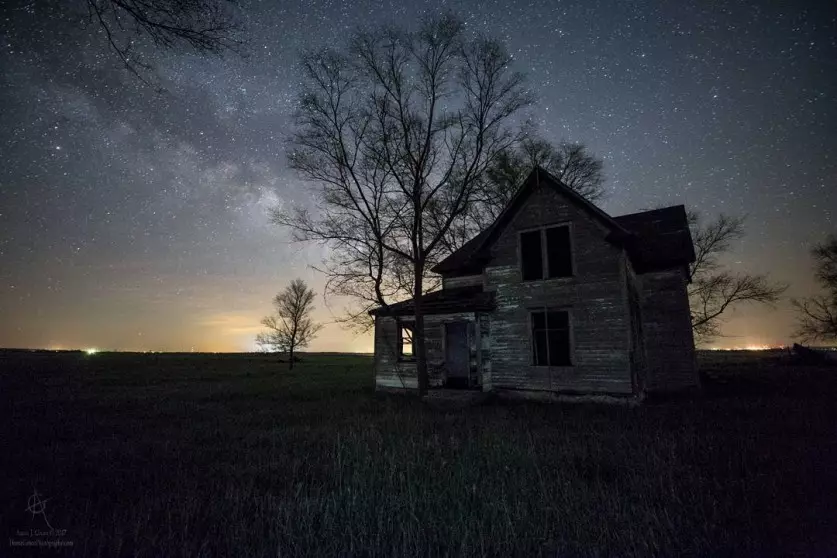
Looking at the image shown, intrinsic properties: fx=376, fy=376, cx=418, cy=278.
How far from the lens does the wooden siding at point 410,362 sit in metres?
15.8

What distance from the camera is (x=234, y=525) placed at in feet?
13.0

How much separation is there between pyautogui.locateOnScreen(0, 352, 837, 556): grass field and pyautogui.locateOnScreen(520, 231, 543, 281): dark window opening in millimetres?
6123

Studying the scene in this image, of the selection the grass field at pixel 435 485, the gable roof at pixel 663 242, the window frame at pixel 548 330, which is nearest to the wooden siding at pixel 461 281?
the window frame at pixel 548 330

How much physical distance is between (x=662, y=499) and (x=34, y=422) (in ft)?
50.4

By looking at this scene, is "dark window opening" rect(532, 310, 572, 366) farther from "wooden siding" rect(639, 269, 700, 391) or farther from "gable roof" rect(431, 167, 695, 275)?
"wooden siding" rect(639, 269, 700, 391)

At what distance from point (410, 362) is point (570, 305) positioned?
25.1ft

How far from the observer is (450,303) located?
52.9ft

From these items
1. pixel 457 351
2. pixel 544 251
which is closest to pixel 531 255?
pixel 544 251

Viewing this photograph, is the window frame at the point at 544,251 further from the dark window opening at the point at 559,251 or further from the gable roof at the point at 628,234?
the gable roof at the point at 628,234

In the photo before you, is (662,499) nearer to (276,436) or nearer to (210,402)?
(276,436)

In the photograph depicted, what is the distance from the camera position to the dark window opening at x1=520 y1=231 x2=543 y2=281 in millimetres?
15242

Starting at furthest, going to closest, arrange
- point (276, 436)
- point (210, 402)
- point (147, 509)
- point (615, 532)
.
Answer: point (210, 402) → point (276, 436) → point (147, 509) → point (615, 532)

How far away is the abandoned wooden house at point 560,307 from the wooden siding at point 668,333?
45 millimetres

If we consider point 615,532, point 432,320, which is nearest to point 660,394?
point 432,320
